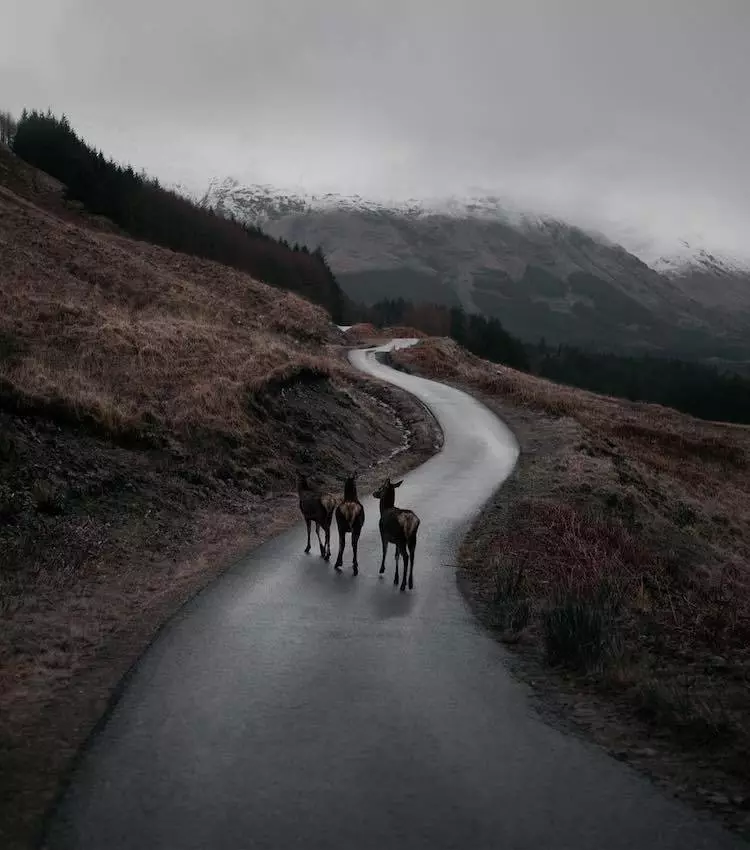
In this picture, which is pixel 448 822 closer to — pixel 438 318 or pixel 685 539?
pixel 685 539

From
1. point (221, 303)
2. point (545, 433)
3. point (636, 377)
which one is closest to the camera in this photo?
point (545, 433)

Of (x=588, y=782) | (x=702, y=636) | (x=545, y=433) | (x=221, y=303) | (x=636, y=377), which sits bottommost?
(x=588, y=782)

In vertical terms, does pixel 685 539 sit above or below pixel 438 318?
below

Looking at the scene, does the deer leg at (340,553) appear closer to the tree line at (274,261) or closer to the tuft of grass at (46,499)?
the tuft of grass at (46,499)

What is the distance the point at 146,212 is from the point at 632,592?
8592cm

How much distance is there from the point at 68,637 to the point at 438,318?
139700mm

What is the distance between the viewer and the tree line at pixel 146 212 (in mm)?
79000

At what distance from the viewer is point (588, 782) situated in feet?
18.3

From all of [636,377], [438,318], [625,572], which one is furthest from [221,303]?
[636,377]

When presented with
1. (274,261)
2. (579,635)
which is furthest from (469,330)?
(579,635)

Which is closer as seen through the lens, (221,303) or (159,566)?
(159,566)

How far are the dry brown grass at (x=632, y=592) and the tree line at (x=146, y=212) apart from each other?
64790 millimetres

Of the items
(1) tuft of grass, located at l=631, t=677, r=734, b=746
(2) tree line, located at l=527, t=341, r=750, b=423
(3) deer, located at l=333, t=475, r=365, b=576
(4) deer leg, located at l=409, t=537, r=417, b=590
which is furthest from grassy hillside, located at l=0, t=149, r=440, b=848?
Answer: (2) tree line, located at l=527, t=341, r=750, b=423

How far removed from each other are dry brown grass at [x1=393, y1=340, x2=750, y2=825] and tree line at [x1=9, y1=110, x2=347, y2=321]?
6479 cm
